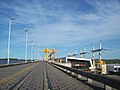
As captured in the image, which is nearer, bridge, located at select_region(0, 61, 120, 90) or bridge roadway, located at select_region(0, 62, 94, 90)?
bridge, located at select_region(0, 61, 120, 90)

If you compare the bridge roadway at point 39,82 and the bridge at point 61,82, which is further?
the bridge roadway at point 39,82

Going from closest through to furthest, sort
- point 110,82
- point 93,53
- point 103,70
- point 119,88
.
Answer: point 119,88, point 110,82, point 103,70, point 93,53

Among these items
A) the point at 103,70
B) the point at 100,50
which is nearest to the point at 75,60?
the point at 100,50

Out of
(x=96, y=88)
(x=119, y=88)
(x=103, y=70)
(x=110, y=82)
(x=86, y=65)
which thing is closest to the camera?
(x=119, y=88)

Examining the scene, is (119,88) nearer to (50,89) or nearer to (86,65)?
(50,89)

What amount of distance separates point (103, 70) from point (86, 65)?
50.8 meters

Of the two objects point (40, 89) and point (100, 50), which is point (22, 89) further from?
point (100, 50)

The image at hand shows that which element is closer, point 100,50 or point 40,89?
point 40,89

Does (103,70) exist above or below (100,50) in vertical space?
below

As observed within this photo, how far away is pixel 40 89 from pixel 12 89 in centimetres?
158

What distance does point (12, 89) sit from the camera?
1256cm

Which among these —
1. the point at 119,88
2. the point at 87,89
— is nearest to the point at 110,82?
the point at 119,88

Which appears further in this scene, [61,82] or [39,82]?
[61,82]

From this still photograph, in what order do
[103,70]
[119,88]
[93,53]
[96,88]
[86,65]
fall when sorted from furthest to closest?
1. [93,53]
2. [86,65]
3. [103,70]
4. [96,88]
5. [119,88]
